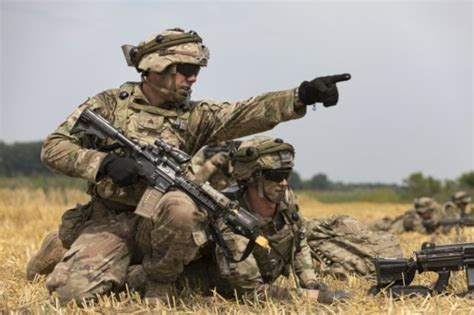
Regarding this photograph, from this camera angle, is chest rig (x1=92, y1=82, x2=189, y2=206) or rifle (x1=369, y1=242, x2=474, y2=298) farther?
chest rig (x1=92, y1=82, x2=189, y2=206)

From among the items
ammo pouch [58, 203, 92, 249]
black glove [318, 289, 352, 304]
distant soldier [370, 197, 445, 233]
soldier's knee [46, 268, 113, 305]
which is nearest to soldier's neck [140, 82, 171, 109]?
ammo pouch [58, 203, 92, 249]

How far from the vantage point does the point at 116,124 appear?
602 centimetres

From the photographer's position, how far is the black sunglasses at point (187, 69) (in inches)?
237

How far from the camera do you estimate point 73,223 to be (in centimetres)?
629

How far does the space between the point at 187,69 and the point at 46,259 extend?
211 cm

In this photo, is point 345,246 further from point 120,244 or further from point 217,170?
point 217,170

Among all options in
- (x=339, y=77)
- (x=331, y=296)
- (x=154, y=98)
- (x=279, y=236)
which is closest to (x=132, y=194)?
(x=154, y=98)

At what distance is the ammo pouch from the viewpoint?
20.6ft

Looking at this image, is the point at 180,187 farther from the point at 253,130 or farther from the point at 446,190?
the point at 446,190

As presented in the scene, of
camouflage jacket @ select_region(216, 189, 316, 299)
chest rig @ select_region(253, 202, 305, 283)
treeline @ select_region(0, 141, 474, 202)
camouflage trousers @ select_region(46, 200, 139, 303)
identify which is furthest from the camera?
treeline @ select_region(0, 141, 474, 202)

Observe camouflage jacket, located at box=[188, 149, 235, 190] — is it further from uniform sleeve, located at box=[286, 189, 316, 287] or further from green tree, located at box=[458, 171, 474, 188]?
green tree, located at box=[458, 171, 474, 188]

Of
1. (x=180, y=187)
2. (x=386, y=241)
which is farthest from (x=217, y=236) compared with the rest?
(x=386, y=241)

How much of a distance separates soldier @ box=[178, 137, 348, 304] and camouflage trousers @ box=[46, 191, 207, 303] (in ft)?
1.13

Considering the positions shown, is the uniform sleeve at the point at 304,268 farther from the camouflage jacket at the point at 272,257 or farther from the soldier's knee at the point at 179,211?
the soldier's knee at the point at 179,211
